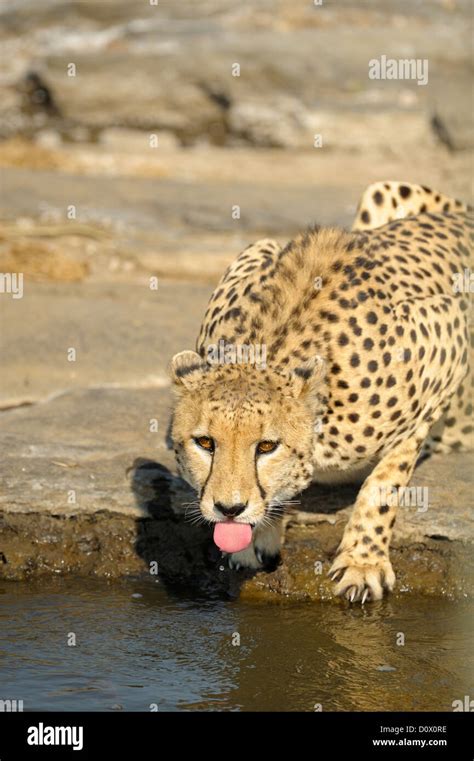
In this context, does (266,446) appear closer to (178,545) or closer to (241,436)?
(241,436)

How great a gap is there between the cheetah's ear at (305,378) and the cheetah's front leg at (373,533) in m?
0.89

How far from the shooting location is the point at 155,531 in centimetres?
605

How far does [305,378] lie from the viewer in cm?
502

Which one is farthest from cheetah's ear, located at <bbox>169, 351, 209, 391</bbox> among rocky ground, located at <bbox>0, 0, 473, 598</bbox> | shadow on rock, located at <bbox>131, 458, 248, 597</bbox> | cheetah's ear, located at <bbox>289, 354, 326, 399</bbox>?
rocky ground, located at <bbox>0, 0, 473, 598</bbox>

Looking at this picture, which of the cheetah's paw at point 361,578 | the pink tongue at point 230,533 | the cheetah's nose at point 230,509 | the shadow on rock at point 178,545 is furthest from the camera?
the shadow on rock at point 178,545

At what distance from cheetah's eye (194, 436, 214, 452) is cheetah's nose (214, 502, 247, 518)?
0.27 meters

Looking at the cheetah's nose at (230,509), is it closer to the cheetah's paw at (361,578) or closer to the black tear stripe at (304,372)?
the black tear stripe at (304,372)

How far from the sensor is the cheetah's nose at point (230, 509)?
15.1 feet

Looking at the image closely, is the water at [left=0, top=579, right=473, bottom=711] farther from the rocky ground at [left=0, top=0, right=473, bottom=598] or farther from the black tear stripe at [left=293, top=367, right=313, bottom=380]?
the black tear stripe at [left=293, top=367, right=313, bottom=380]

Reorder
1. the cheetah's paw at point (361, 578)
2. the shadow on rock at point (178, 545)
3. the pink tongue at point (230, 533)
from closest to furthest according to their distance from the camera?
the pink tongue at point (230, 533) < the cheetah's paw at point (361, 578) < the shadow on rock at point (178, 545)

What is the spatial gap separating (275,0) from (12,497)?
39.4 feet

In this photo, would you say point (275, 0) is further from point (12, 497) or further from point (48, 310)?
point (12, 497)

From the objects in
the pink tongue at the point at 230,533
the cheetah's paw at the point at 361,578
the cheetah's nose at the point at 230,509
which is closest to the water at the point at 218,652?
the cheetah's paw at the point at 361,578

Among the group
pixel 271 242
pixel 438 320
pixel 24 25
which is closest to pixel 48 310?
pixel 271 242
